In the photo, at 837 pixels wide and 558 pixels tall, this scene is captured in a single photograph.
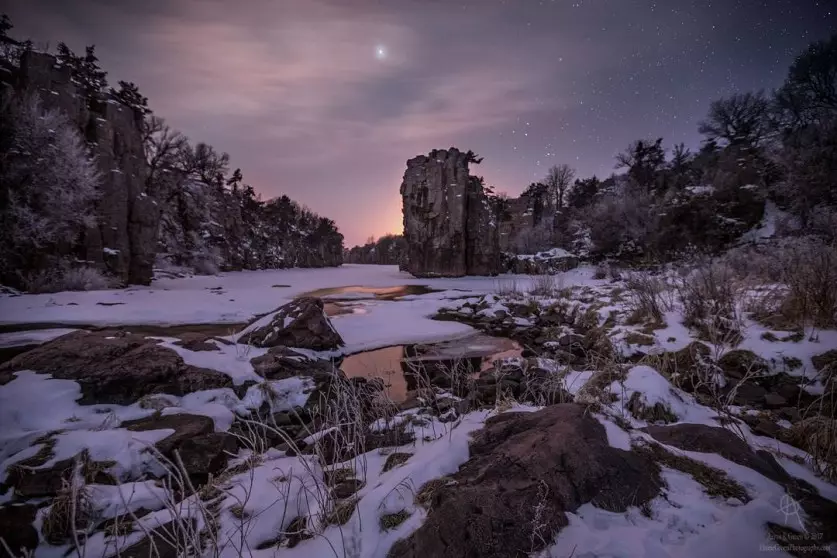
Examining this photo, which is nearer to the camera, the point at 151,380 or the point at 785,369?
the point at 151,380

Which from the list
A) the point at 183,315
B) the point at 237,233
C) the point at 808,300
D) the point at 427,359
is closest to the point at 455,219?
the point at 237,233

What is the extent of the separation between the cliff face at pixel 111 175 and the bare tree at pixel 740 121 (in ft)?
134

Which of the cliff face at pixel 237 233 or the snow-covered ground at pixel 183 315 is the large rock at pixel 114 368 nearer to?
the snow-covered ground at pixel 183 315

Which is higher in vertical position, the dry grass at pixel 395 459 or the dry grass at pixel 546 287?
the dry grass at pixel 546 287

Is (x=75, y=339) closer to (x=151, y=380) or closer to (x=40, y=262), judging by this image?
(x=151, y=380)

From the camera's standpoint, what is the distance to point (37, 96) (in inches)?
552

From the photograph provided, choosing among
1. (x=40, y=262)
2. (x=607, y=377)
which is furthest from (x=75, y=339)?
(x=40, y=262)

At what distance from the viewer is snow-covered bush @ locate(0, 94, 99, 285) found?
12.4 meters

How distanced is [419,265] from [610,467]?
107ft

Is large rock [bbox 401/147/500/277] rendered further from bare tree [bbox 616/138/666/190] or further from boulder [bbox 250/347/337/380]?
boulder [bbox 250/347/337/380]

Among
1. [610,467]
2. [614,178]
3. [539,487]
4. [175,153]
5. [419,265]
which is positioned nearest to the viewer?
[539,487]

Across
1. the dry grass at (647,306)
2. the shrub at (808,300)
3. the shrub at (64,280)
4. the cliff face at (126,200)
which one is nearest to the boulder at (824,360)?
the shrub at (808,300)

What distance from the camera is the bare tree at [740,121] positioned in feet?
87.1

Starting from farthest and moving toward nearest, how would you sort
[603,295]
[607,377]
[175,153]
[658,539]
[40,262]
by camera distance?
[175,153], [40,262], [603,295], [607,377], [658,539]
